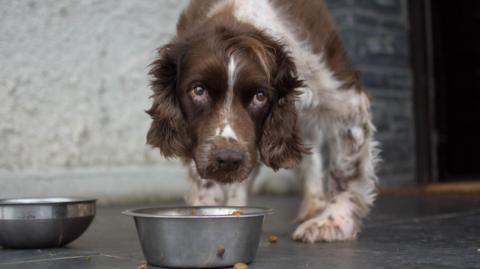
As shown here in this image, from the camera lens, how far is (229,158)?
7.86 feet

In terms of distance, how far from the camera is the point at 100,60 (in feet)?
17.8

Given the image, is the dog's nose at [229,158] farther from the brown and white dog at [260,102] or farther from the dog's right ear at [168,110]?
the dog's right ear at [168,110]

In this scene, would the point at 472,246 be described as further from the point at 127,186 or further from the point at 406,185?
the point at 406,185

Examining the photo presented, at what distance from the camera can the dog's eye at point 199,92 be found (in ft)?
8.50

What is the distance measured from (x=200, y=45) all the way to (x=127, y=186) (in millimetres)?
2951

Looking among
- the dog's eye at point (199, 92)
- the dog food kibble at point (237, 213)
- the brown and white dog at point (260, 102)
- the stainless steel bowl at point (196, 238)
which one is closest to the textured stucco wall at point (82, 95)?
the brown and white dog at point (260, 102)

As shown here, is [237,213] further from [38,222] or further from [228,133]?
[38,222]

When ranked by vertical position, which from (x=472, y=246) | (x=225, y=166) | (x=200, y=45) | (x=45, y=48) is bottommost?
(x=472, y=246)

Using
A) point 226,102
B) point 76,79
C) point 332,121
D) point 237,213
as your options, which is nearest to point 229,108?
point 226,102

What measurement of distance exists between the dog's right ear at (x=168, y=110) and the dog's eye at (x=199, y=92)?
0.16 metres

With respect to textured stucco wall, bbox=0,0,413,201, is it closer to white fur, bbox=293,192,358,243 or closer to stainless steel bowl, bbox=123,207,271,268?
white fur, bbox=293,192,358,243

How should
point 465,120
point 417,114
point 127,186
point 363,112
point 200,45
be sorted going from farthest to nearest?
point 465,120 → point 417,114 → point 127,186 → point 363,112 → point 200,45

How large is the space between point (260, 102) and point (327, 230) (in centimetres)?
74

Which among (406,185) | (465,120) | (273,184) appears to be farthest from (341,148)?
(465,120)
